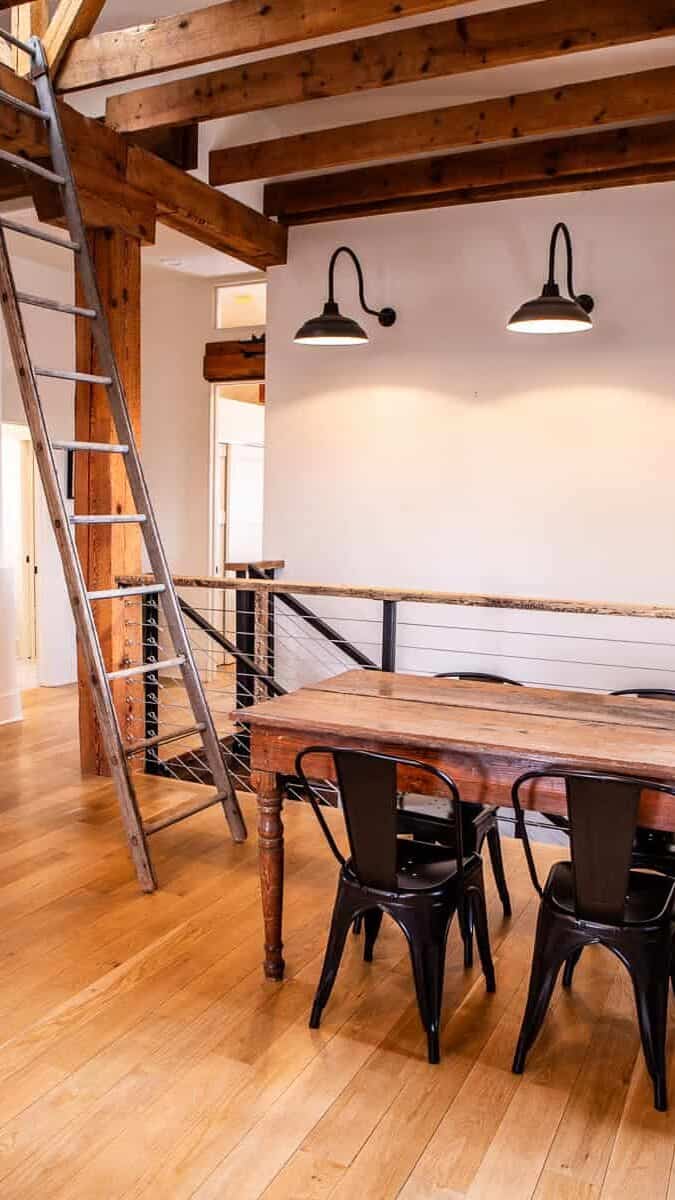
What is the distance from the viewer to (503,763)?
2.41 metres

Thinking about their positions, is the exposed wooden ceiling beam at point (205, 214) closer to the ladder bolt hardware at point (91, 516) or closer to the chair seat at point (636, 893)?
the ladder bolt hardware at point (91, 516)

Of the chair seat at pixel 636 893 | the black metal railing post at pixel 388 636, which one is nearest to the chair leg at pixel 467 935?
the chair seat at pixel 636 893

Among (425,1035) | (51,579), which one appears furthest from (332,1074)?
(51,579)

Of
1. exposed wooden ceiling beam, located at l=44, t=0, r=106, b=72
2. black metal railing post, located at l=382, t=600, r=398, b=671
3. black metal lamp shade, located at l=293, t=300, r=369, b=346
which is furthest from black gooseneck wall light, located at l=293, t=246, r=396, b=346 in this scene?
exposed wooden ceiling beam, located at l=44, t=0, r=106, b=72

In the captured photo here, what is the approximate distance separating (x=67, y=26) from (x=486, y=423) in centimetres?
267

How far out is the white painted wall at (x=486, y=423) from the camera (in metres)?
4.86

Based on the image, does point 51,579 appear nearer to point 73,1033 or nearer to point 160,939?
point 160,939

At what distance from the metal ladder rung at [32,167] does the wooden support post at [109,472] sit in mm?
572

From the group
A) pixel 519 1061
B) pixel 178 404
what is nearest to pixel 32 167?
pixel 519 1061

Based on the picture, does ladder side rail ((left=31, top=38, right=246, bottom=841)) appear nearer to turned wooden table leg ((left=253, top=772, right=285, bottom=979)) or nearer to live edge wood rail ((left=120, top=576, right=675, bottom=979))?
live edge wood rail ((left=120, top=576, right=675, bottom=979))

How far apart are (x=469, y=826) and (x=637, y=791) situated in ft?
2.48

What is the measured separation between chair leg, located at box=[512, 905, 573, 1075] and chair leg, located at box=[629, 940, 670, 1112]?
0.17m

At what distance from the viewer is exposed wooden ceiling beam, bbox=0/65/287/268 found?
3781 millimetres

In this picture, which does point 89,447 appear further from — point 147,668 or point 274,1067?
point 274,1067
